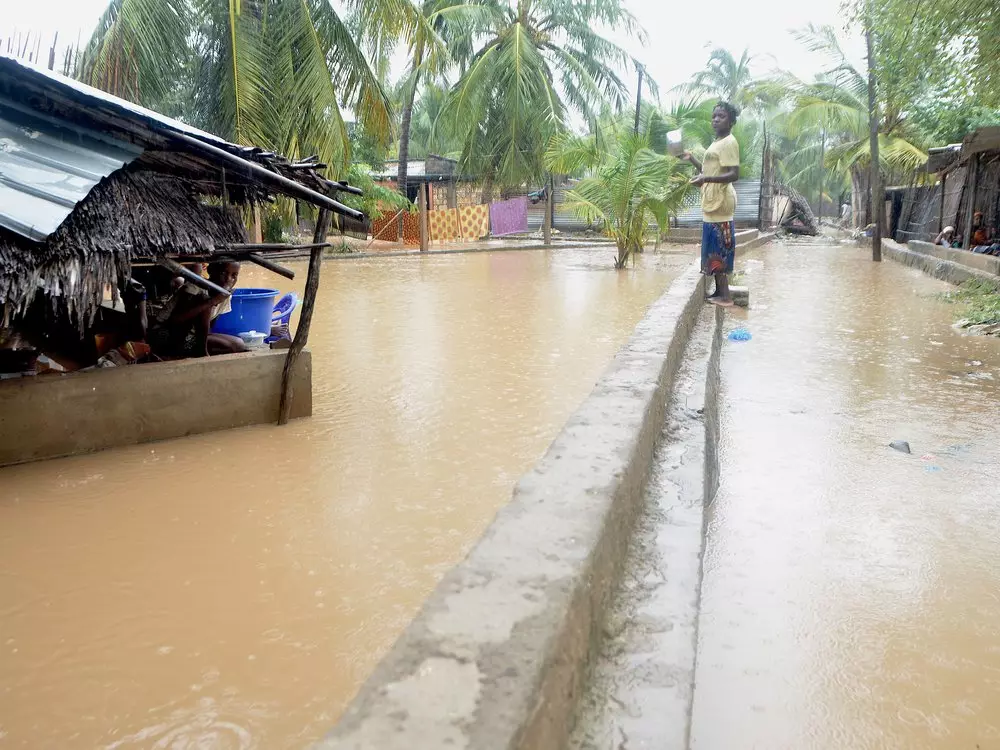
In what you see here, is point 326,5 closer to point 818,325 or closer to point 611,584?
point 818,325

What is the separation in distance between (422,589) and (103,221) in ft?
6.72

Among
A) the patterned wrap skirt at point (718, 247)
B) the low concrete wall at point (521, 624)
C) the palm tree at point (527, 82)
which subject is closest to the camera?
the low concrete wall at point (521, 624)

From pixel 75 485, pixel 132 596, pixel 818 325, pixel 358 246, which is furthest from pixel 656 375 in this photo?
pixel 358 246

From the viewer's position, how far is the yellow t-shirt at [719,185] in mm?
7141

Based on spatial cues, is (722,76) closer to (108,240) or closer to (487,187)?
(487,187)

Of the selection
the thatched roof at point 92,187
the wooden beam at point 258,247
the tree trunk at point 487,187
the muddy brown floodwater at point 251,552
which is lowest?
the muddy brown floodwater at point 251,552

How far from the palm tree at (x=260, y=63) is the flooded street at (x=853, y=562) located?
9.38 metres

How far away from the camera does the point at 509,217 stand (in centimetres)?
2694

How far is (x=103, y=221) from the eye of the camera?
10.5ft

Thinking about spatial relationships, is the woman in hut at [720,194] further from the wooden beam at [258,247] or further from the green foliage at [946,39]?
the wooden beam at [258,247]

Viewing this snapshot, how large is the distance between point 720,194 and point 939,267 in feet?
22.5

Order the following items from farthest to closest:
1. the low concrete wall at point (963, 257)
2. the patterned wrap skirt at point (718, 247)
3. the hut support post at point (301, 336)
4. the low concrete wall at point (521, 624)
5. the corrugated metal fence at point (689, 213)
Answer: the corrugated metal fence at point (689, 213), the low concrete wall at point (963, 257), the patterned wrap skirt at point (718, 247), the hut support post at point (301, 336), the low concrete wall at point (521, 624)

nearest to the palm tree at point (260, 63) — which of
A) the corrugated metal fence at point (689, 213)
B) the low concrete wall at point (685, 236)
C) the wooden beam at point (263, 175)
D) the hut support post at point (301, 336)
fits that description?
the hut support post at point (301, 336)

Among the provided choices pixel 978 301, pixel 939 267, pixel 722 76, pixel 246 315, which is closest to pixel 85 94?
pixel 246 315
